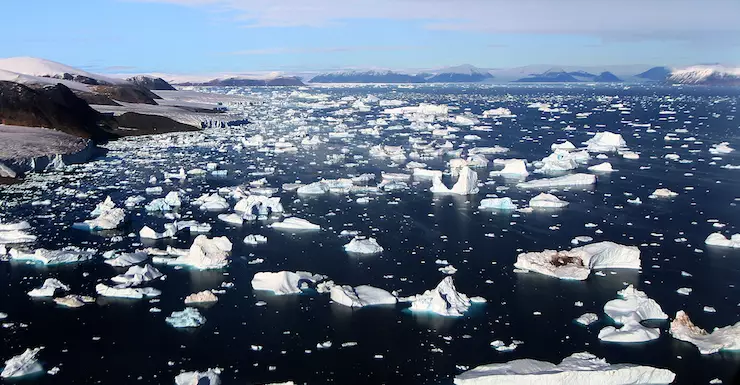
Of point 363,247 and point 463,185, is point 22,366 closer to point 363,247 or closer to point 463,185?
point 363,247

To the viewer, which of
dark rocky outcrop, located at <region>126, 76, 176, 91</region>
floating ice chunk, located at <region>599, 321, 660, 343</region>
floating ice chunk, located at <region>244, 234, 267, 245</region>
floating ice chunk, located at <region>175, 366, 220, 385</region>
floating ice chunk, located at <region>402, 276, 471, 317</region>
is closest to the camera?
floating ice chunk, located at <region>175, 366, 220, 385</region>

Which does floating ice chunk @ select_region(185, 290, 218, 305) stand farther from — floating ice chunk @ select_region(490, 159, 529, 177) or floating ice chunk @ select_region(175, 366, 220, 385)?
floating ice chunk @ select_region(490, 159, 529, 177)

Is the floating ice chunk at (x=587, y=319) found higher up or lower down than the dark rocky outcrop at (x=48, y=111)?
lower down

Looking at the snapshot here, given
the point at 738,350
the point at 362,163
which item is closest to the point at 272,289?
the point at 738,350

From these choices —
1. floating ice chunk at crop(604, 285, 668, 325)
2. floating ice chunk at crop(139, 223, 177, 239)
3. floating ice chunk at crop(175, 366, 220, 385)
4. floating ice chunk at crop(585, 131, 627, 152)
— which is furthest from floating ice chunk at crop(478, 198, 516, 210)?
floating ice chunk at crop(585, 131, 627, 152)

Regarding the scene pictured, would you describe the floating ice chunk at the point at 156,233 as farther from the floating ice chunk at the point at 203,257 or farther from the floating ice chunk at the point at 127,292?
the floating ice chunk at the point at 127,292

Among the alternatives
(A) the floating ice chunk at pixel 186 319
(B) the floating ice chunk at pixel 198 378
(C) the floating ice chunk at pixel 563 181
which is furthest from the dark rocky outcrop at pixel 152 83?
(B) the floating ice chunk at pixel 198 378
